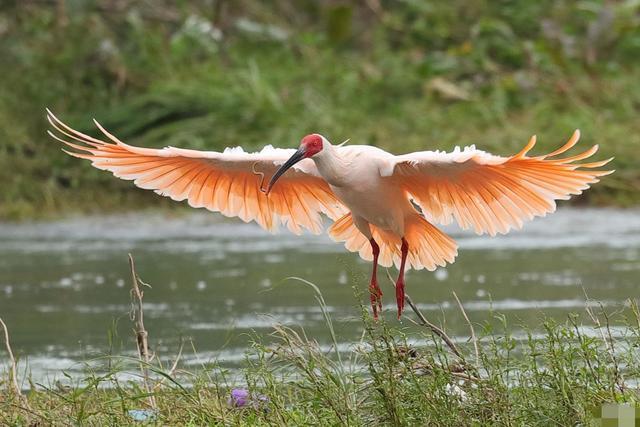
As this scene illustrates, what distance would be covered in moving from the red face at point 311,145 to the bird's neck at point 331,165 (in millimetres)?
45

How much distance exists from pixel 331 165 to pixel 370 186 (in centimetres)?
25

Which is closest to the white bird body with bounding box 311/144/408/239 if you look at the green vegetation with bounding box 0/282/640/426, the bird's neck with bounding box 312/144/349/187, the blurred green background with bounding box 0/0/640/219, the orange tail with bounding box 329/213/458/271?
the bird's neck with bounding box 312/144/349/187

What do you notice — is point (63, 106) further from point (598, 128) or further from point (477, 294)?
point (477, 294)

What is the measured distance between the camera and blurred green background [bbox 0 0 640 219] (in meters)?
13.8

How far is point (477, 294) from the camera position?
31.9 feet

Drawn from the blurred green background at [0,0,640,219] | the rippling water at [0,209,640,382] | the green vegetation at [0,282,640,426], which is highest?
the blurred green background at [0,0,640,219]

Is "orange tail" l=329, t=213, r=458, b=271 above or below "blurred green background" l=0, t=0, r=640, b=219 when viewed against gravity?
below

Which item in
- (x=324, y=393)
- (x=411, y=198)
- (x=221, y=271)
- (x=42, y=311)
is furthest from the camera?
(x=221, y=271)

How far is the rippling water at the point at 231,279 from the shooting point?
8.45 metres

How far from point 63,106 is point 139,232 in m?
2.11

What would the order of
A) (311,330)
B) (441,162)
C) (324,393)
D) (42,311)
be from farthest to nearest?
(42,311) → (311,330) → (441,162) → (324,393)

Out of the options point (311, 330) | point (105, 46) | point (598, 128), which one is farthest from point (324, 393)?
point (105, 46)

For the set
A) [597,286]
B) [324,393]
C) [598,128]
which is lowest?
[324,393]

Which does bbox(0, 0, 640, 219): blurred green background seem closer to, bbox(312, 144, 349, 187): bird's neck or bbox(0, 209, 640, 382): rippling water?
bbox(0, 209, 640, 382): rippling water
